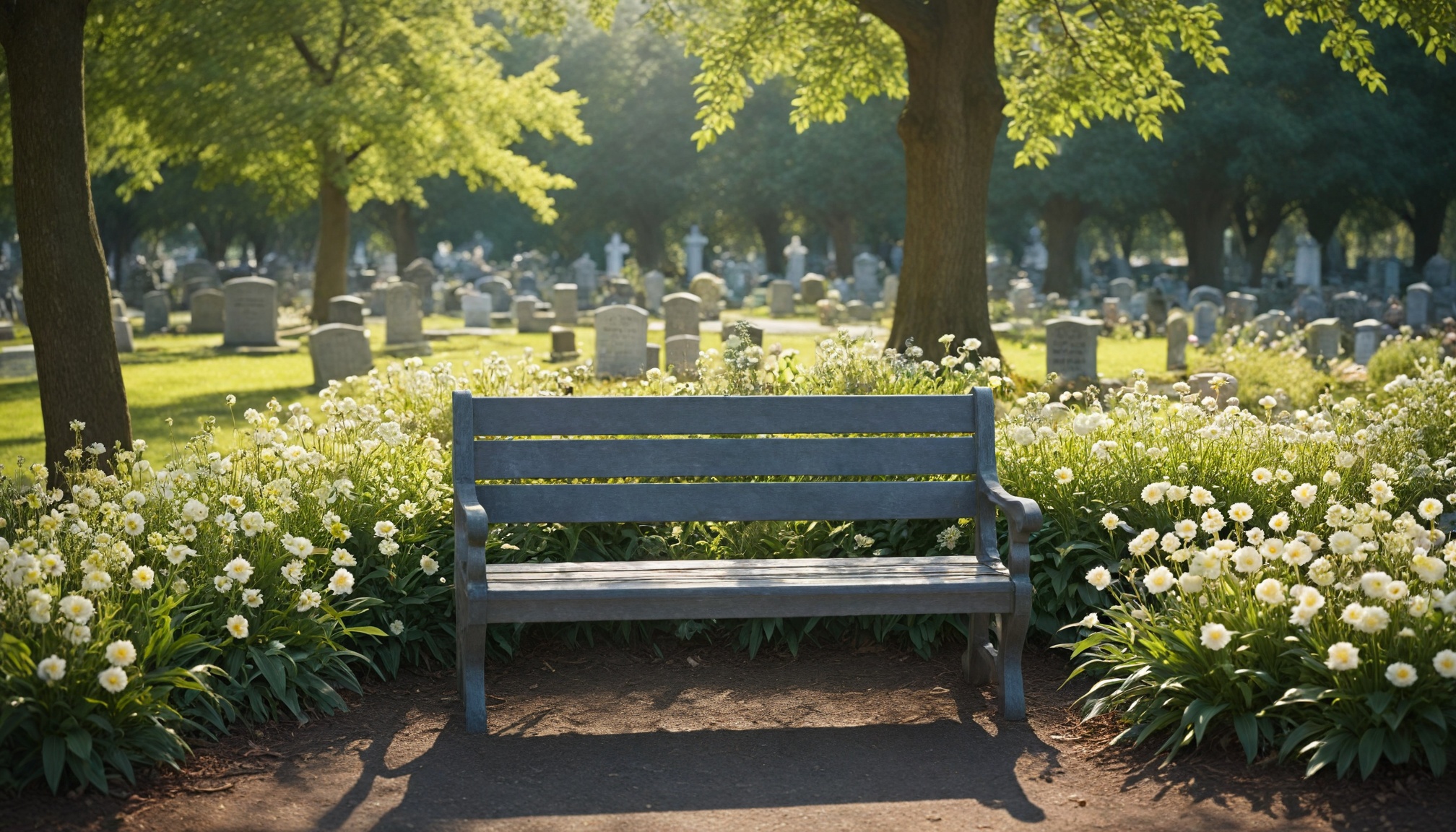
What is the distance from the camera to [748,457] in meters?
4.90

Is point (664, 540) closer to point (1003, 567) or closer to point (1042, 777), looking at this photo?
point (1003, 567)

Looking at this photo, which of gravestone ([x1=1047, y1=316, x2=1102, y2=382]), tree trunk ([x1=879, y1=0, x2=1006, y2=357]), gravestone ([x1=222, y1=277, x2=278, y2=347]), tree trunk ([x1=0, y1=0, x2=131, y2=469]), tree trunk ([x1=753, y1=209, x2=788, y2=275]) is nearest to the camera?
tree trunk ([x1=0, y1=0, x2=131, y2=469])

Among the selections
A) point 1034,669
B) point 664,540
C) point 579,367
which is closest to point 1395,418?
point 1034,669

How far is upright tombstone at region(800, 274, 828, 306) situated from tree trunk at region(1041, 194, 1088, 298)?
7.65 metres

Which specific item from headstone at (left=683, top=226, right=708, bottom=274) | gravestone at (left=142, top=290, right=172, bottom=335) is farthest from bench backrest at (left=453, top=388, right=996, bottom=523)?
headstone at (left=683, top=226, right=708, bottom=274)

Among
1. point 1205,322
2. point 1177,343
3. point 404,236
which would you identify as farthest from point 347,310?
point 404,236

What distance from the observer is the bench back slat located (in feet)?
15.7

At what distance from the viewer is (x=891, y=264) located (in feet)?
172

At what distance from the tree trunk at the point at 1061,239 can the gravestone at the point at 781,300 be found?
997 cm

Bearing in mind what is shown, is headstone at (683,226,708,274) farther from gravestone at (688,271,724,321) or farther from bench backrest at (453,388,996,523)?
bench backrest at (453,388,996,523)

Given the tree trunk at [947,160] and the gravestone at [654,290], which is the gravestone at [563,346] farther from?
the gravestone at [654,290]

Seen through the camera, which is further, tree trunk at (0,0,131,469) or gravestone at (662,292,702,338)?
gravestone at (662,292,702,338)

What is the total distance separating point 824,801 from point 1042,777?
28.1 inches

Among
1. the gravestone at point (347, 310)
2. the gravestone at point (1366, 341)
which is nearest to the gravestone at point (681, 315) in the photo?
the gravestone at point (347, 310)
